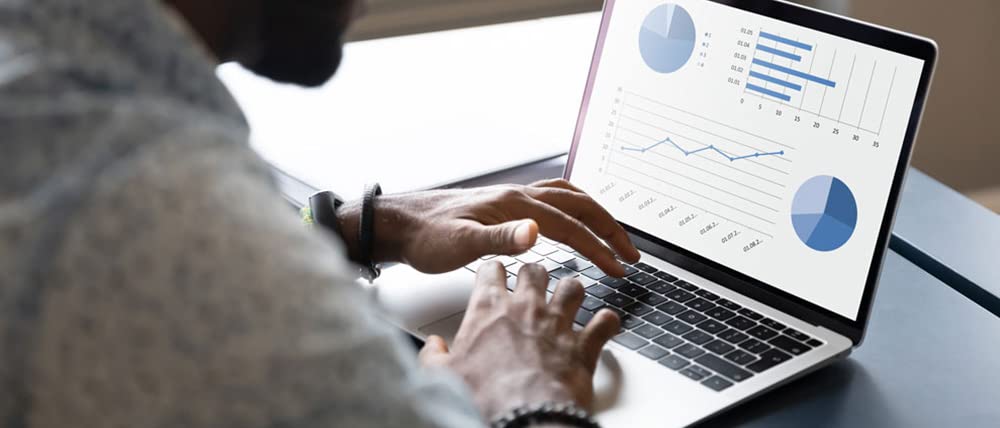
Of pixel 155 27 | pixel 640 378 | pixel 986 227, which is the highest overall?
pixel 155 27

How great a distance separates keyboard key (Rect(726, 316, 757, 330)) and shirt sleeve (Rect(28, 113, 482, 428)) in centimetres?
54

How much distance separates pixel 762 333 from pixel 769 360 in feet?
0.18

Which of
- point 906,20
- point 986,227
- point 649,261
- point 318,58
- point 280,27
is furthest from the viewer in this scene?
point 906,20

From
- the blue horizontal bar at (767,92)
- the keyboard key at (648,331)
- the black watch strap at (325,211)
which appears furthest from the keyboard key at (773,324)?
the black watch strap at (325,211)

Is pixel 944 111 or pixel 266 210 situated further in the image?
pixel 944 111

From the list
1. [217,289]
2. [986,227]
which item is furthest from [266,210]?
[986,227]

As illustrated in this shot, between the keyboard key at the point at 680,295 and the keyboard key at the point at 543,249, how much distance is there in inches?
5.8

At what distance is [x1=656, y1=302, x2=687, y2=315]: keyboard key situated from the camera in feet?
3.22

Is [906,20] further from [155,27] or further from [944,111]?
[155,27]

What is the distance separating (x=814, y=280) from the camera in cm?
98

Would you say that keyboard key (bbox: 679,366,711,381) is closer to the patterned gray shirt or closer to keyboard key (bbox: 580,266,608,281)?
keyboard key (bbox: 580,266,608,281)

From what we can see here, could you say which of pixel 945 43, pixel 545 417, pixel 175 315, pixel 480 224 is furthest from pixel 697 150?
pixel 945 43

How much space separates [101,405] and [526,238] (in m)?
0.52

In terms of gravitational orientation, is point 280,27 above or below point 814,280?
above
